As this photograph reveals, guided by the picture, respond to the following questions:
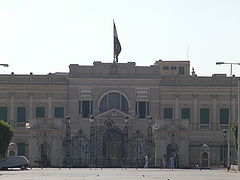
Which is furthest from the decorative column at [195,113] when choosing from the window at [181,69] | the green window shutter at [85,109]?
the window at [181,69]

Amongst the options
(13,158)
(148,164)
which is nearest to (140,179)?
Answer: (13,158)

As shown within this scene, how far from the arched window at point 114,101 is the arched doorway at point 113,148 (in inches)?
399

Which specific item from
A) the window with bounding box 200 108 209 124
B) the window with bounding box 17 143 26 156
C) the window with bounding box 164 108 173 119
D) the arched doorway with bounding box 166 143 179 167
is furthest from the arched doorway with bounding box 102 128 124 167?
the window with bounding box 200 108 209 124

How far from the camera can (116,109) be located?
368 ft

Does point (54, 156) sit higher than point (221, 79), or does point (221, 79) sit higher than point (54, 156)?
point (221, 79)

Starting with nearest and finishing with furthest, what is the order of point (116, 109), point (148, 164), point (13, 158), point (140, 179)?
point (140, 179) < point (13, 158) < point (148, 164) < point (116, 109)

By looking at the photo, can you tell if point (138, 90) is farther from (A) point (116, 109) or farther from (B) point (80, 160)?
(B) point (80, 160)

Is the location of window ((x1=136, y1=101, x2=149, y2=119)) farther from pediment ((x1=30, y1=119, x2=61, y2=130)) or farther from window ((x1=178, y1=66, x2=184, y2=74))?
window ((x1=178, y1=66, x2=184, y2=74))

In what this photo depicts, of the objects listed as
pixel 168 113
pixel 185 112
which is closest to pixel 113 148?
pixel 168 113

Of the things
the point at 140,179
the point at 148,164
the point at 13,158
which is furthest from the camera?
the point at 148,164

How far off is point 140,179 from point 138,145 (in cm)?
4288

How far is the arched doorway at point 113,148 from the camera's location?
330 ft

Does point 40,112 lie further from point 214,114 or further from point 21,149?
point 214,114

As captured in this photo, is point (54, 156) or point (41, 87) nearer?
point (54, 156)
